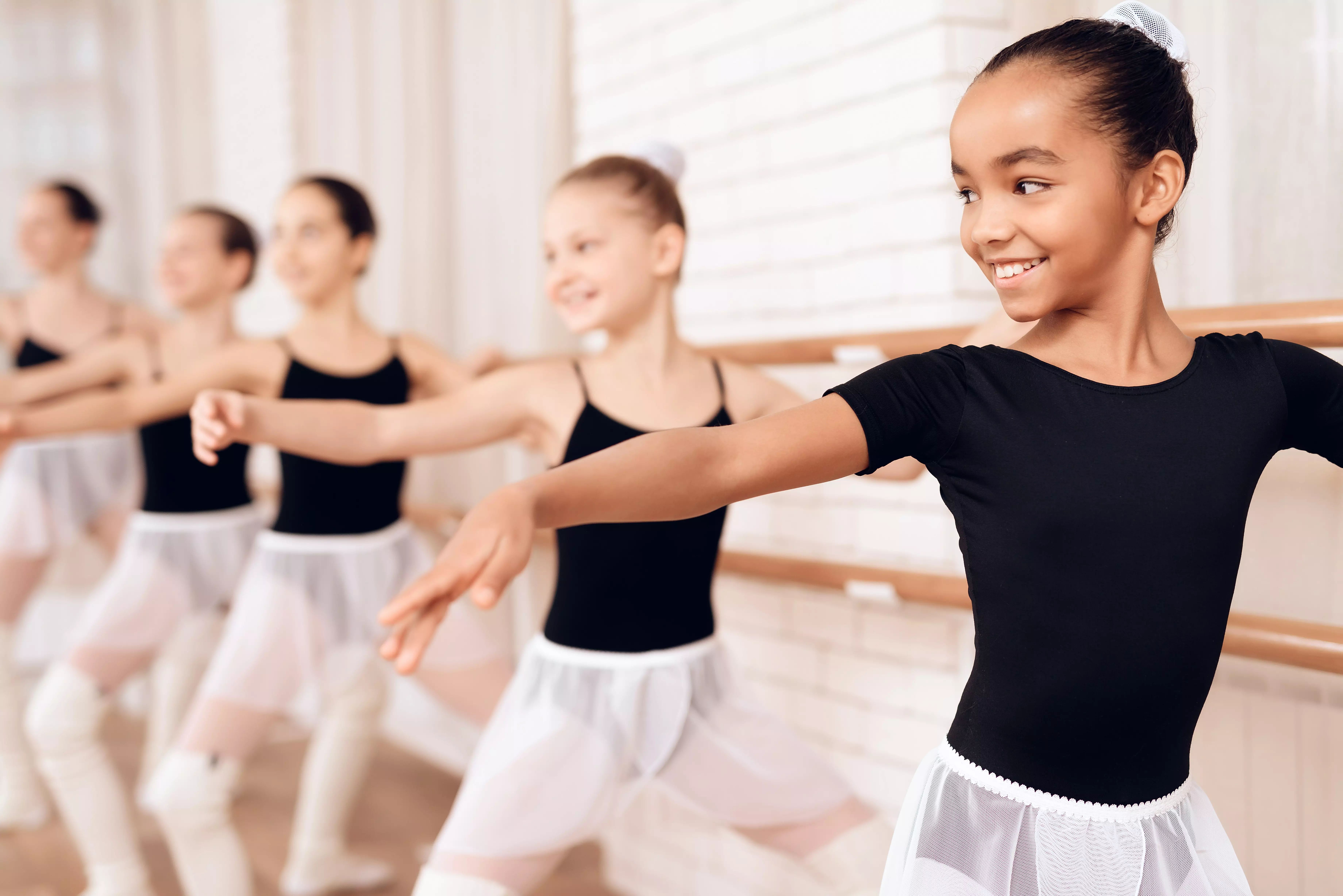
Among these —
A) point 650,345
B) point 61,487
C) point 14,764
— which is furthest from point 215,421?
point 14,764

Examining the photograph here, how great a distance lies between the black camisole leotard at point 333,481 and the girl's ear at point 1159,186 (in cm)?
169

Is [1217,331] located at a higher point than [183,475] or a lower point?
higher

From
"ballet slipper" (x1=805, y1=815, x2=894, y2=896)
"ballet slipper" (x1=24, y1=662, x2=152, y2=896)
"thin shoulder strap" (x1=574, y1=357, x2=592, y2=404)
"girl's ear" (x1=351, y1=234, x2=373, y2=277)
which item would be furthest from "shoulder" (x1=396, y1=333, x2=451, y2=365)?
"ballet slipper" (x1=805, y1=815, x2=894, y2=896)

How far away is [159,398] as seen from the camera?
2213 millimetres

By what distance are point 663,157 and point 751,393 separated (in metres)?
0.43

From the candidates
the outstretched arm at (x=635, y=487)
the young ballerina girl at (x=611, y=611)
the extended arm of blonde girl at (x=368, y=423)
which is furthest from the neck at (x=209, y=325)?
Result: the outstretched arm at (x=635, y=487)

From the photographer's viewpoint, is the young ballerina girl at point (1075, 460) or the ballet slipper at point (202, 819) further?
the ballet slipper at point (202, 819)

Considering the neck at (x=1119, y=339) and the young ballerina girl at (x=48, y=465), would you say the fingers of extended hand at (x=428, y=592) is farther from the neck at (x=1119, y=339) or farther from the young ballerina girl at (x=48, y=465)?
the young ballerina girl at (x=48, y=465)

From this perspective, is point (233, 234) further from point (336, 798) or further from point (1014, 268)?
point (1014, 268)

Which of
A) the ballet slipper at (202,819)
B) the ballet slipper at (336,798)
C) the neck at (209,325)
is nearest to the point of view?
the ballet slipper at (202,819)

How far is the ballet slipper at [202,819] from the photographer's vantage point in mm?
2051

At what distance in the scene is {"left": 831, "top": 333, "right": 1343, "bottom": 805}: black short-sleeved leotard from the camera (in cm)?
96

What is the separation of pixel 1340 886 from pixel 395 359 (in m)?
1.85

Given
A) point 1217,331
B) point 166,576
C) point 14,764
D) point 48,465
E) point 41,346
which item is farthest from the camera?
point 41,346
